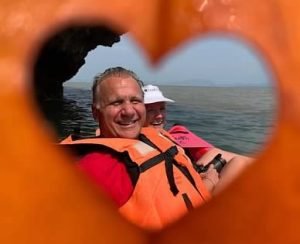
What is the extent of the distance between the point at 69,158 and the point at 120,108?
2.8 inches

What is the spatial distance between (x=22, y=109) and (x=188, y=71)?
0.14 metres

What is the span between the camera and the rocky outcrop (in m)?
0.63

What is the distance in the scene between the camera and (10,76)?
0.62 metres

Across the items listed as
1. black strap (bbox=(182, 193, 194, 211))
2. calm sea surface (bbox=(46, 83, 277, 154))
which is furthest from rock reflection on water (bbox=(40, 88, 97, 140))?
black strap (bbox=(182, 193, 194, 211))

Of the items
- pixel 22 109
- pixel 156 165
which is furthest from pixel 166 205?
pixel 22 109

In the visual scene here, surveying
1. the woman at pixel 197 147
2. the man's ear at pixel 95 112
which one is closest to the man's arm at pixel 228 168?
the woman at pixel 197 147

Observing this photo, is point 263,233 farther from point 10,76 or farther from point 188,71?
point 10,76

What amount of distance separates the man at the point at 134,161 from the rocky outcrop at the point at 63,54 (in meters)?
0.03

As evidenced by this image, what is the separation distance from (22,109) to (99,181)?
9cm

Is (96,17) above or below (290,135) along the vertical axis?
above

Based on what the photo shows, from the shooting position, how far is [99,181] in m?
0.65

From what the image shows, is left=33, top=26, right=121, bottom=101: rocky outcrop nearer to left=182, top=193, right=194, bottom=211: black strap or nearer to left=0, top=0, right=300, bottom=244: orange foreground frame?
left=0, top=0, right=300, bottom=244: orange foreground frame

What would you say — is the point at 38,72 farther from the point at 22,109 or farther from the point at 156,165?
the point at 156,165

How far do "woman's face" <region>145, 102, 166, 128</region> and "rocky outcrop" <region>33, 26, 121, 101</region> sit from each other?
0.07 metres
